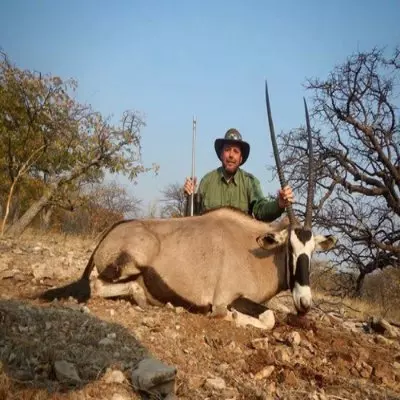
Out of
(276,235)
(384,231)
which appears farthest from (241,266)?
(384,231)

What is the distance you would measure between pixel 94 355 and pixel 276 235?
8.19 ft

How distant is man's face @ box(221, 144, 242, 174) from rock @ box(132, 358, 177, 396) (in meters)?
3.90

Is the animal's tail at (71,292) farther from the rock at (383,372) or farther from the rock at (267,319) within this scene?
the rock at (383,372)

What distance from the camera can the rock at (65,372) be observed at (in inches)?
83.8

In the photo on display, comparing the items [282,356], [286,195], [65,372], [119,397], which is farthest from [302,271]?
[65,372]

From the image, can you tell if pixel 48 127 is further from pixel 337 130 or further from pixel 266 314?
pixel 266 314

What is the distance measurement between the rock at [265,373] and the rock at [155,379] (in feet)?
2.44

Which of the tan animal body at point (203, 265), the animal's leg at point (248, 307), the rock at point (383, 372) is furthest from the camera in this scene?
the tan animal body at point (203, 265)

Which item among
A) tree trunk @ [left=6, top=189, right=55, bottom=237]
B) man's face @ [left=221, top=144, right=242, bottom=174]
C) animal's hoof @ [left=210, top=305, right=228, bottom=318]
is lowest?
animal's hoof @ [left=210, top=305, right=228, bottom=318]

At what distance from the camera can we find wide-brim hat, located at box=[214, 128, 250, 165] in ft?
19.3

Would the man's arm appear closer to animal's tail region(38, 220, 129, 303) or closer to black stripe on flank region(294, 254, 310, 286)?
black stripe on flank region(294, 254, 310, 286)

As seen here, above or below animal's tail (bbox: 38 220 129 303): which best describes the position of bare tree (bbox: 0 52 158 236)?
above

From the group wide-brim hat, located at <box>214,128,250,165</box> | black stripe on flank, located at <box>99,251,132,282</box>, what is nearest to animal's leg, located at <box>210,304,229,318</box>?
black stripe on flank, located at <box>99,251,132,282</box>

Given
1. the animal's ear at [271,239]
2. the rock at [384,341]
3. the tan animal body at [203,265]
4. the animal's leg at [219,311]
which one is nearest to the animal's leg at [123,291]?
the tan animal body at [203,265]
